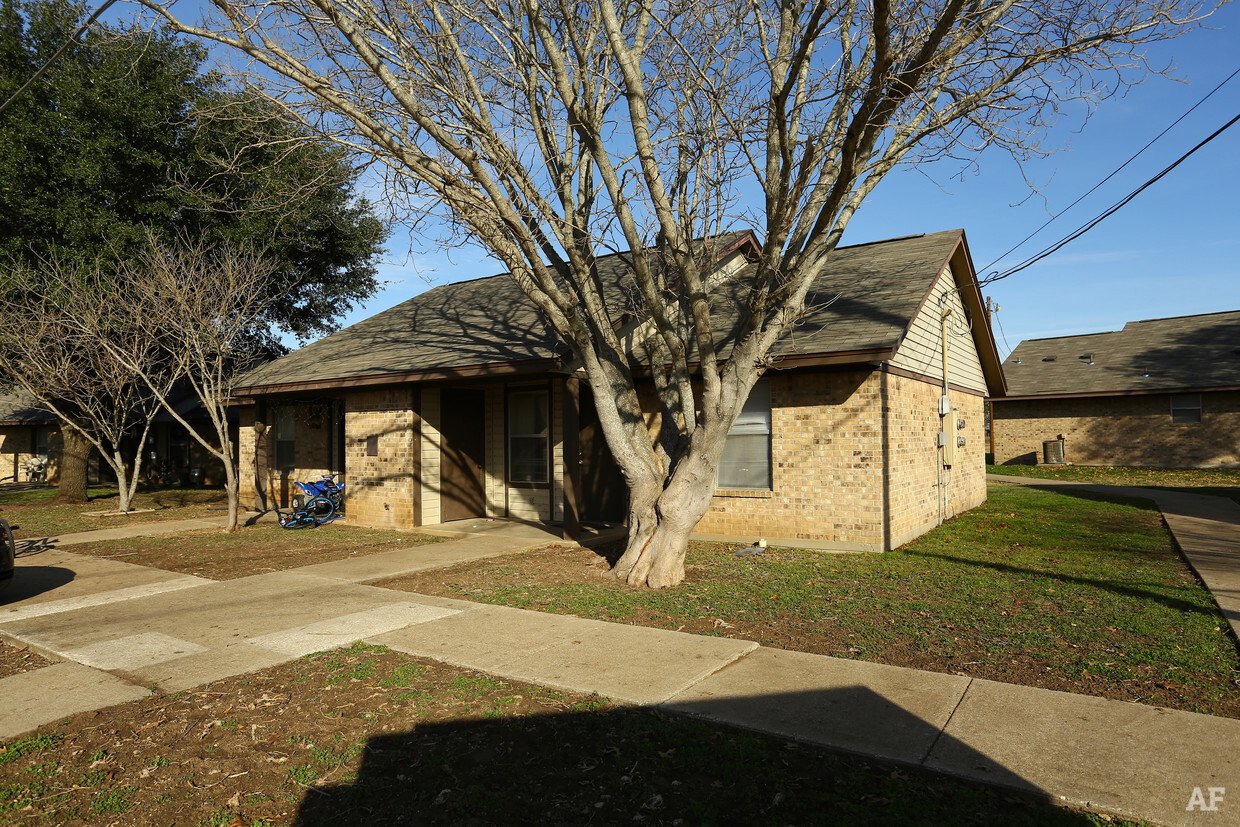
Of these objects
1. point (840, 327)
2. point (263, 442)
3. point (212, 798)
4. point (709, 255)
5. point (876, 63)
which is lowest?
point (212, 798)

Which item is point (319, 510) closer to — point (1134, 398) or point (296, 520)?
point (296, 520)

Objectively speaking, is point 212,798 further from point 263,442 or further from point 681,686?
point 263,442

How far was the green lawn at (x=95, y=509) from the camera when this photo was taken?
15570mm

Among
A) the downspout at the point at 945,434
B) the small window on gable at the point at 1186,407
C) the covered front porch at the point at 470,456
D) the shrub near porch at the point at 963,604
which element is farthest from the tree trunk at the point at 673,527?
the small window on gable at the point at 1186,407

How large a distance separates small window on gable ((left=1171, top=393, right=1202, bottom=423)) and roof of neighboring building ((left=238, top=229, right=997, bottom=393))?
15582mm

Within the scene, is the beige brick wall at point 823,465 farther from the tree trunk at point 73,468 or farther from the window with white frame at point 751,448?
the tree trunk at point 73,468

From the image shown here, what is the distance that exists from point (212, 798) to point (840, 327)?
9.24 meters

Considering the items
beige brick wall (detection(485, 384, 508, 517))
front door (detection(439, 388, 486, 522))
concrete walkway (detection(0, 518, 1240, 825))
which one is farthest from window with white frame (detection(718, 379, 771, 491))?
front door (detection(439, 388, 486, 522))

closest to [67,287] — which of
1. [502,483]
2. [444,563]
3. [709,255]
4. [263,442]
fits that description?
[263,442]

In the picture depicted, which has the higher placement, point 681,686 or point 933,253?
point 933,253

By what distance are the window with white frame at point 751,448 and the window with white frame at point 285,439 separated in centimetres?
1063

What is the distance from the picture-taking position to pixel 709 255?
9500 mm

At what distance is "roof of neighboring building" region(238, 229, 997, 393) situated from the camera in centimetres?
1096

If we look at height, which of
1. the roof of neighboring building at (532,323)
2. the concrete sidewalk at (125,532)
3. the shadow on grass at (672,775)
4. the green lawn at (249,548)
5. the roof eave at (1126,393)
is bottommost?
the shadow on grass at (672,775)
